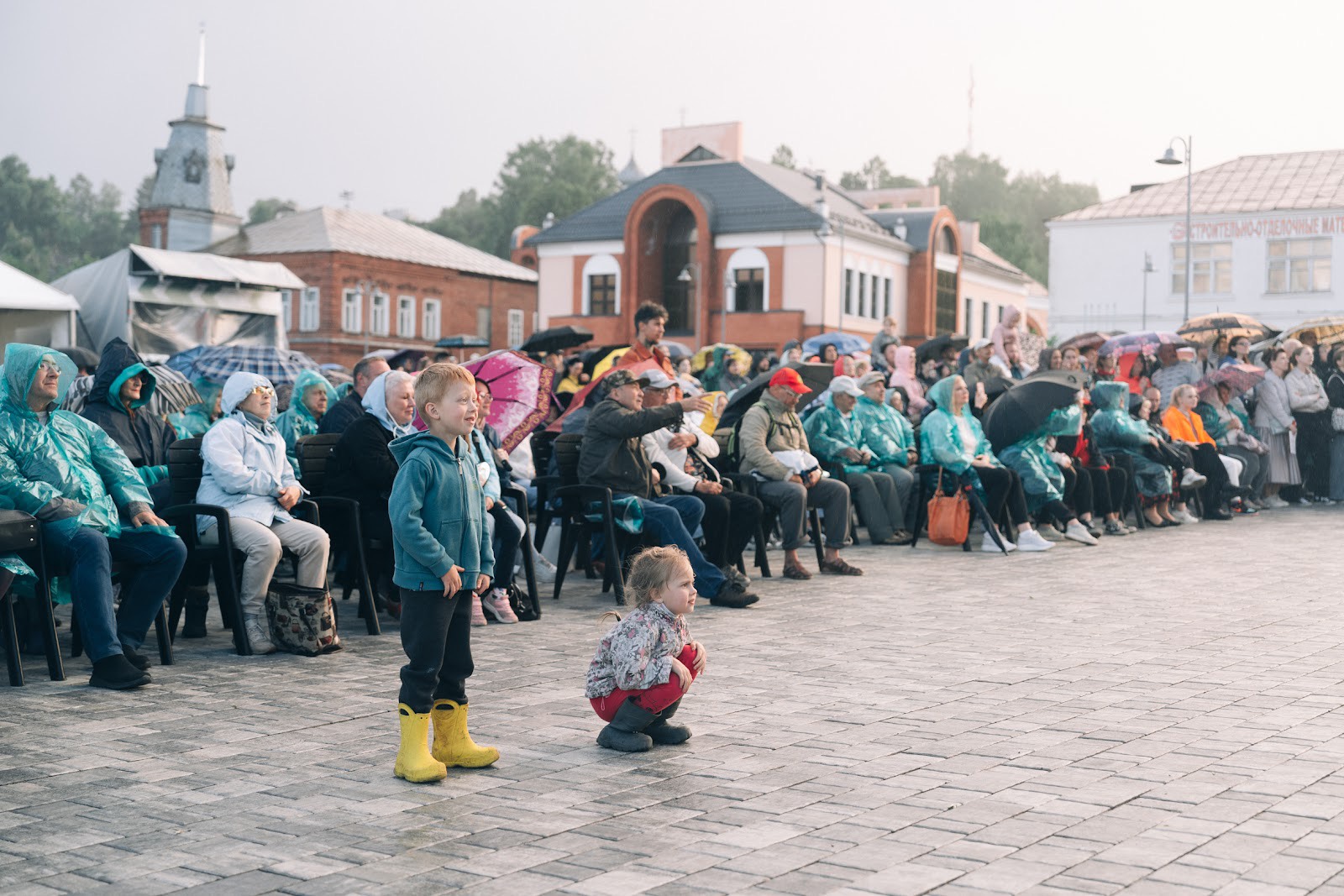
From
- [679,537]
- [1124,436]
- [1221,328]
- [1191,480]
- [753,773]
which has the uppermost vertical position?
[1221,328]

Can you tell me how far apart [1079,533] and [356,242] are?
55.4m

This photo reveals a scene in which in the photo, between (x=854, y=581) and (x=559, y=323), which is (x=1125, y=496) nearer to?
(x=854, y=581)

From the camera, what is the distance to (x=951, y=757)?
595 cm

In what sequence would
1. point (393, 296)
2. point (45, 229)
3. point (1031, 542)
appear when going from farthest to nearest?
point (45, 229), point (393, 296), point (1031, 542)

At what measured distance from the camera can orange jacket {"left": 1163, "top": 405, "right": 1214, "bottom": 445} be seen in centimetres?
1828

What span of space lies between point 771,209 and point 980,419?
140ft

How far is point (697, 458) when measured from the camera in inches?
466

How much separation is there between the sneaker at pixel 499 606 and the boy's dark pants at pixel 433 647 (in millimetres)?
3637

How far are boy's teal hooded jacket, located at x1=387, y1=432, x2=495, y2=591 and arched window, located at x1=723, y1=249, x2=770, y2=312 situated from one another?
51511 millimetres

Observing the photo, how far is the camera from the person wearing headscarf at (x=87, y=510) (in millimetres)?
7703

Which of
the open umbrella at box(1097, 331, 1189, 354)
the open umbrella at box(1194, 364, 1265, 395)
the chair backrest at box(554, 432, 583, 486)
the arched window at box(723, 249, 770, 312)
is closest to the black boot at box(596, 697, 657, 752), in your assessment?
the chair backrest at box(554, 432, 583, 486)

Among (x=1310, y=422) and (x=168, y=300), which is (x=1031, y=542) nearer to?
(x=1310, y=422)

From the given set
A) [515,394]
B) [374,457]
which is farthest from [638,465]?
[374,457]

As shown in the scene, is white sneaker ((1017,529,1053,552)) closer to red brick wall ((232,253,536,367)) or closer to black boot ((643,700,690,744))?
black boot ((643,700,690,744))
